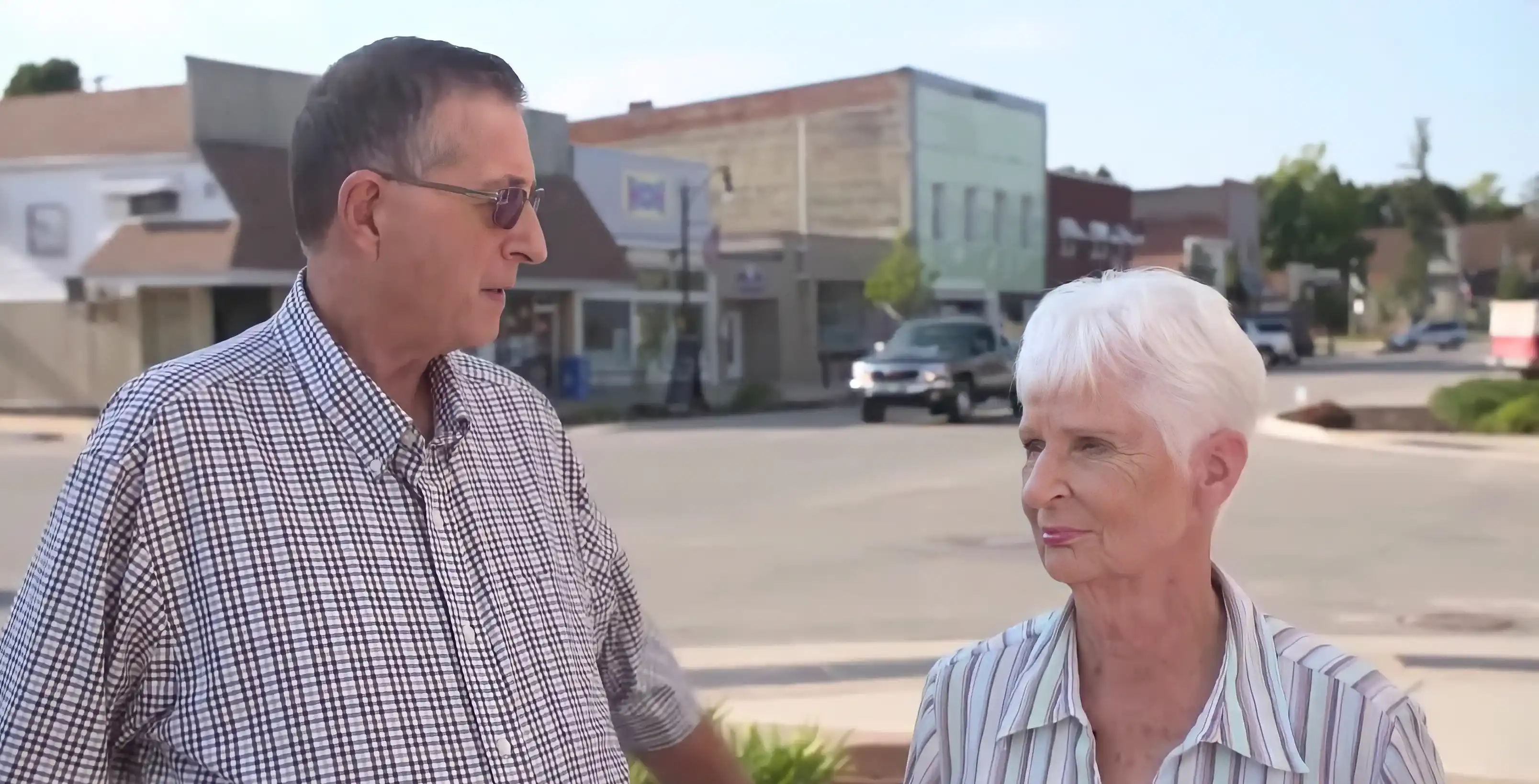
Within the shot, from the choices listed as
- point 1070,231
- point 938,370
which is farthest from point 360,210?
point 1070,231

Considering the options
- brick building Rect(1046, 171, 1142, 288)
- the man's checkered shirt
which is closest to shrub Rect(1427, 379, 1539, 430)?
the man's checkered shirt

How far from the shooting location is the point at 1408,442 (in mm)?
19484

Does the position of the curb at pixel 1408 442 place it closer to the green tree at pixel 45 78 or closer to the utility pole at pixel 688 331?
the utility pole at pixel 688 331

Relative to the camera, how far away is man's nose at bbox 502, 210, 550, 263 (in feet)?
6.91

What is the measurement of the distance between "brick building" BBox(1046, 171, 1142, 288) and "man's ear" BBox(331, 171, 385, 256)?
158 ft

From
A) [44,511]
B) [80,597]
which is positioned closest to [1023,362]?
[80,597]

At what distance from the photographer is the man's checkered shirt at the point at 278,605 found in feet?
5.98

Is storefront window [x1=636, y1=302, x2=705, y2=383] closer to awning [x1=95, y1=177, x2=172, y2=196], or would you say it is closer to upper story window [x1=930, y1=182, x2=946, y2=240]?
upper story window [x1=930, y1=182, x2=946, y2=240]

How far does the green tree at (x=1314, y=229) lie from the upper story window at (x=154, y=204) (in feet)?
212

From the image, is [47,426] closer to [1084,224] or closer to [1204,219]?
[1084,224]

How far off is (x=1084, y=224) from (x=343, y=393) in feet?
174

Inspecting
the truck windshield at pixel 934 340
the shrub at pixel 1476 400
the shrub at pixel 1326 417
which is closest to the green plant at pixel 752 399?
the truck windshield at pixel 934 340

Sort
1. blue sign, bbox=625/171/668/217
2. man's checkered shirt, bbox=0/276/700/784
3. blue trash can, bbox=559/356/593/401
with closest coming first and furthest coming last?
man's checkered shirt, bbox=0/276/700/784, blue trash can, bbox=559/356/593/401, blue sign, bbox=625/171/668/217

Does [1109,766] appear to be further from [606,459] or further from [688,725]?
[606,459]
